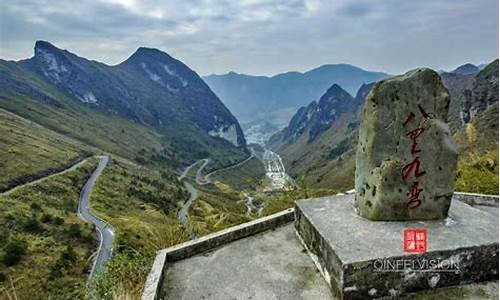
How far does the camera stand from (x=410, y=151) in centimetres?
901

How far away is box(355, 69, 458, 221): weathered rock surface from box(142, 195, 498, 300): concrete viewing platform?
2.32 feet

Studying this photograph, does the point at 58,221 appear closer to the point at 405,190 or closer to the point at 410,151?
the point at 405,190

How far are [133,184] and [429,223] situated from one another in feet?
311

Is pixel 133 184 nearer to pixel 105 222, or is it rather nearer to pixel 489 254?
pixel 105 222

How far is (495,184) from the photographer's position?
45.6 ft

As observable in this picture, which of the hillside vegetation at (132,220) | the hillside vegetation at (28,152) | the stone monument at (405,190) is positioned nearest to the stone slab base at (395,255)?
the stone monument at (405,190)

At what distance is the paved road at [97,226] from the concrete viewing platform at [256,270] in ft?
96.9

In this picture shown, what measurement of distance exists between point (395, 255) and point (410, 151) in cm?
254

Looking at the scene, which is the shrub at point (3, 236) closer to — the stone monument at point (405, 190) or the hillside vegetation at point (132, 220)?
the hillside vegetation at point (132, 220)

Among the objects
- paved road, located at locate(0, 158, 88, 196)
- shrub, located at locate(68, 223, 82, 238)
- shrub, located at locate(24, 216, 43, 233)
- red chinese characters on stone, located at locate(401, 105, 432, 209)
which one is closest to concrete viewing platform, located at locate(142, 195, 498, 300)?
red chinese characters on stone, located at locate(401, 105, 432, 209)

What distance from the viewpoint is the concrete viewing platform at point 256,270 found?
24.6 ft

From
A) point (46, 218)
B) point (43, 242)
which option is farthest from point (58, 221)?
point (43, 242)

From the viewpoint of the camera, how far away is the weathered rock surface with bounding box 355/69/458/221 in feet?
29.3

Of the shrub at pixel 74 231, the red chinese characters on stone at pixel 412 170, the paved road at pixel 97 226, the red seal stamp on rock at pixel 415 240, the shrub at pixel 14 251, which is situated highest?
the red chinese characters on stone at pixel 412 170
